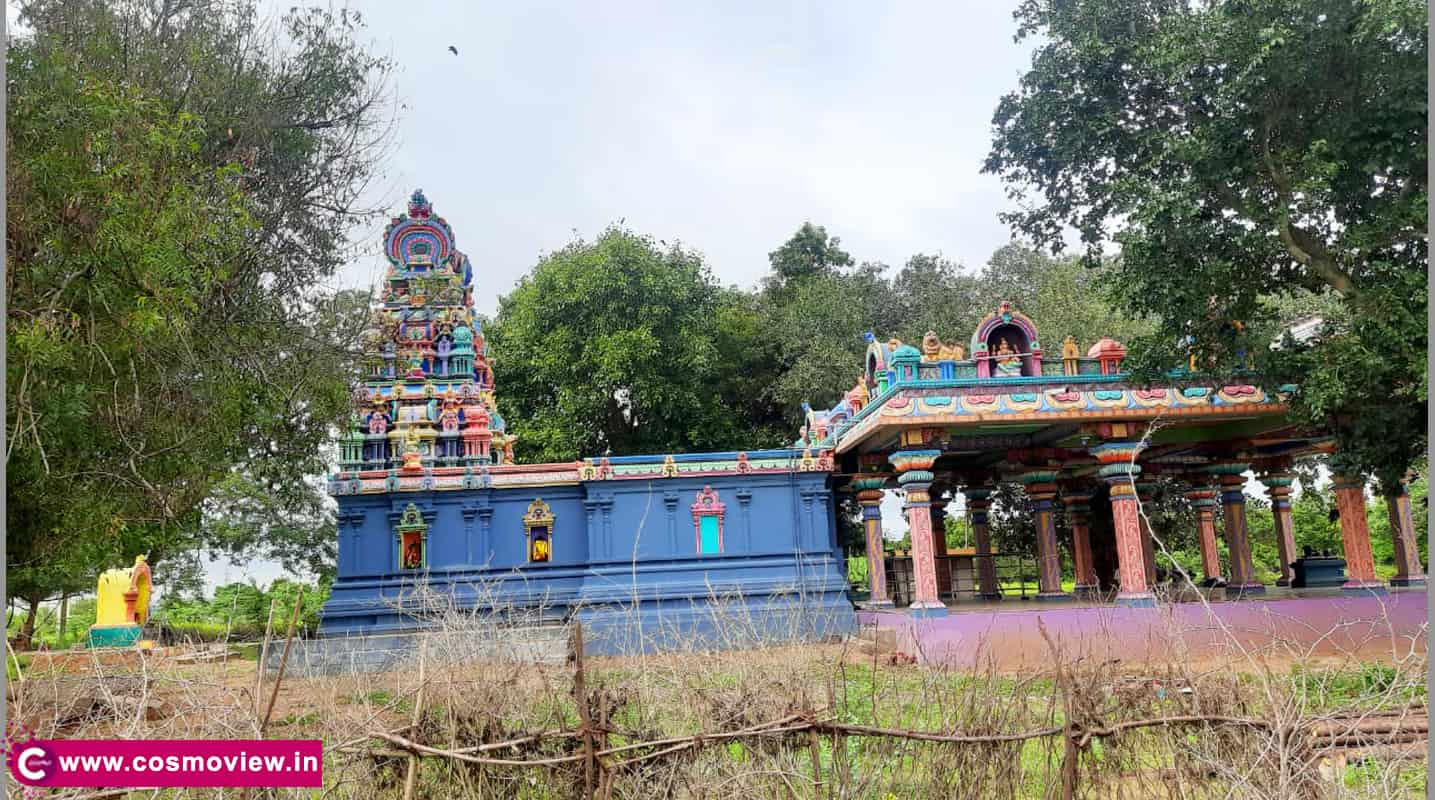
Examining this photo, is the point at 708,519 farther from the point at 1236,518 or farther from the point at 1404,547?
the point at 1404,547

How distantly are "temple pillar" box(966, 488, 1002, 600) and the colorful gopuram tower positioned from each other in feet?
30.9

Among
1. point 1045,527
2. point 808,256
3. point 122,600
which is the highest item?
point 808,256

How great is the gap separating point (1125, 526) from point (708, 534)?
6.74 metres

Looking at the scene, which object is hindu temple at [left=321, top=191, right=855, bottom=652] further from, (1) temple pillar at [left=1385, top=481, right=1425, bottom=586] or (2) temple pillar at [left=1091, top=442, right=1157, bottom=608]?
(1) temple pillar at [left=1385, top=481, right=1425, bottom=586]

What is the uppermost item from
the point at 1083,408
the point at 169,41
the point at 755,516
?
the point at 169,41

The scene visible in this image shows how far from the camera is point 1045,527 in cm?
1734

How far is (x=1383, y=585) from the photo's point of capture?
45.6 feet

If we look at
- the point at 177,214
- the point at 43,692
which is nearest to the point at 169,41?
the point at 177,214

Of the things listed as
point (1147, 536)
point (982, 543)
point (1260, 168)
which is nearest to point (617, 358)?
point (982, 543)

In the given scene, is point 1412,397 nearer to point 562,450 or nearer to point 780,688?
point 780,688

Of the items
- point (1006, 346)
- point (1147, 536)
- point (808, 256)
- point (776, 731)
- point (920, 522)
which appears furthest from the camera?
point (808, 256)

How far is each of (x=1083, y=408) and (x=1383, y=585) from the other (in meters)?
5.16

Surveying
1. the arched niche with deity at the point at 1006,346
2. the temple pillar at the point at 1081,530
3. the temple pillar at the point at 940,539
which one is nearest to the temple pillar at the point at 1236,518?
the temple pillar at the point at 1081,530

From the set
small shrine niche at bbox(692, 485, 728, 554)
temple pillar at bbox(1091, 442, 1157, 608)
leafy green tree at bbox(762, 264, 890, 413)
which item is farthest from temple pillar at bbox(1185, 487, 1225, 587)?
small shrine niche at bbox(692, 485, 728, 554)
